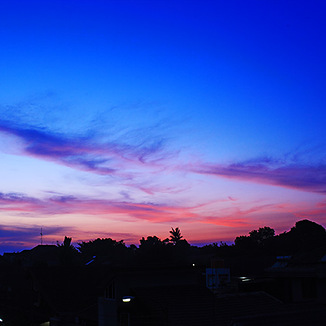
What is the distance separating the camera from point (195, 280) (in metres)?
27.0

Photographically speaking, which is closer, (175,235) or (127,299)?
(127,299)

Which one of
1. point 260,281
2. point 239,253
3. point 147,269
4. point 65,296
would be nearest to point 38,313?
point 65,296

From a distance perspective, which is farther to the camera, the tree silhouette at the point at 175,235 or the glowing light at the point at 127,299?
the tree silhouette at the point at 175,235

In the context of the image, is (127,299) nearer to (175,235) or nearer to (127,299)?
(127,299)

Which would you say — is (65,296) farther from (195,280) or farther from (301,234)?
(301,234)

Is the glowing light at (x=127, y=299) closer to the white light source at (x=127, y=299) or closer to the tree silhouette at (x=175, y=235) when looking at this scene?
the white light source at (x=127, y=299)

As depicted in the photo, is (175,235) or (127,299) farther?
(175,235)

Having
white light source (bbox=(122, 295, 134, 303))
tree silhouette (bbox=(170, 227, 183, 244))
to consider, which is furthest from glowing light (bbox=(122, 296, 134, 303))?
tree silhouette (bbox=(170, 227, 183, 244))

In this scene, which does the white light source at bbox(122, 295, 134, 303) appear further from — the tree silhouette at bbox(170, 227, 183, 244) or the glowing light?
the tree silhouette at bbox(170, 227, 183, 244)

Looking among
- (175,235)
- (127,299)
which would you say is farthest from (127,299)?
(175,235)

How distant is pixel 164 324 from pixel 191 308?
2.16m

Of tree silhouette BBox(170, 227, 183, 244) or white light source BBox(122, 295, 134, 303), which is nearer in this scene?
white light source BBox(122, 295, 134, 303)

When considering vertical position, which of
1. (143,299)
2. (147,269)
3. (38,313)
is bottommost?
(38,313)

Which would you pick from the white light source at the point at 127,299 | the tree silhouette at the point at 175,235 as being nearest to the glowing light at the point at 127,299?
the white light source at the point at 127,299
